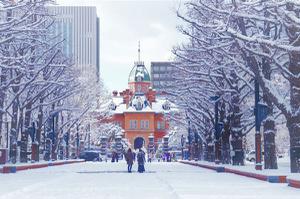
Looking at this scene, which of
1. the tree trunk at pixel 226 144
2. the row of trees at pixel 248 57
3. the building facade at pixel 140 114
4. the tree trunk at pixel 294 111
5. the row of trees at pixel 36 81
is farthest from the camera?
the building facade at pixel 140 114

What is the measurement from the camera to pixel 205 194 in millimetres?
14500

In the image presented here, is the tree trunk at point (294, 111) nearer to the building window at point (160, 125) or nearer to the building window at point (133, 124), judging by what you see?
the building window at point (133, 124)

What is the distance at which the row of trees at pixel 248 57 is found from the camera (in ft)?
63.8

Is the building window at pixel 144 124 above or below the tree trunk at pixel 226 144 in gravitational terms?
above

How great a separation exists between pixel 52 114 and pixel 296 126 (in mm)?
28699

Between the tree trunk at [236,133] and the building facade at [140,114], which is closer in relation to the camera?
the tree trunk at [236,133]

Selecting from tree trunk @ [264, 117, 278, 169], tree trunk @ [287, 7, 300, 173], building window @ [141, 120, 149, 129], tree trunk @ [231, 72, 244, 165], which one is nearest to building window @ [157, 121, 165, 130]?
A: building window @ [141, 120, 149, 129]

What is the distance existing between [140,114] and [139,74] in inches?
490

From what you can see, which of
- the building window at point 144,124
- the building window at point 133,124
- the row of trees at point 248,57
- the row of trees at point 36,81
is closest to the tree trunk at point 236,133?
the row of trees at point 248,57

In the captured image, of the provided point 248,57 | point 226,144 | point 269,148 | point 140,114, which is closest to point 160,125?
point 140,114

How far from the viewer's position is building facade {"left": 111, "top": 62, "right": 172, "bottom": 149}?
11812 centimetres

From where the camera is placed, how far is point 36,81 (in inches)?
1389

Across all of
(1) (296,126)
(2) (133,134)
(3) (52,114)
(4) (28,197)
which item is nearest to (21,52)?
(3) (52,114)

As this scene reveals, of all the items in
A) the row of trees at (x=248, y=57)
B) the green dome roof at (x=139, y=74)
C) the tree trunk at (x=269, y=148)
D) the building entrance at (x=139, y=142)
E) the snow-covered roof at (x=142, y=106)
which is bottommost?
the tree trunk at (x=269, y=148)
